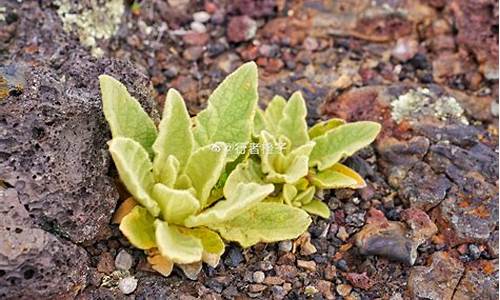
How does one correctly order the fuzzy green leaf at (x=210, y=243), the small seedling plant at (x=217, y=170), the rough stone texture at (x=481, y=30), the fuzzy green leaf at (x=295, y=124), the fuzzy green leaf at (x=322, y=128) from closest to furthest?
the small seedling plant at (x=217, y=170), the fuzzy green leaf at (x=210, y=243), the fuzzy green leaf at (x=295, y=124), the fuzzy green leaf at (x=322, y=128), the rough stone texture at (x=481, y=30)

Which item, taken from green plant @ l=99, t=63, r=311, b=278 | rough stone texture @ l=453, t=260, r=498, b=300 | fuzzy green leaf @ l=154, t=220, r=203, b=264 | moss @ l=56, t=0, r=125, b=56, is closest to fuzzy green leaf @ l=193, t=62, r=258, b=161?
green plant @ l=99, t=63, r=311, b=278

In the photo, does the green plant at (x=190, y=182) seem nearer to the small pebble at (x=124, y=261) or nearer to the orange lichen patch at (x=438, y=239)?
the small pebble at (x=124, y=261)

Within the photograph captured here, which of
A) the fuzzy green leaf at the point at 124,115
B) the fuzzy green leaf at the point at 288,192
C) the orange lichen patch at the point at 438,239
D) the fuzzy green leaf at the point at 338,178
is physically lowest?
the orange lichen patch at the point at 438,239

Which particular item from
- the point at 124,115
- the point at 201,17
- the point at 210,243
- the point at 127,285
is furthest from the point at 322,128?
the point at 127,285

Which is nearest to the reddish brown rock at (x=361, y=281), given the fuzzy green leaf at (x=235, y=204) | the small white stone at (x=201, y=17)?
the fuzzy green leaf at (x=235, y=204)

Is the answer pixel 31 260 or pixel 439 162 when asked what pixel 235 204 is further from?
pixel 439 162

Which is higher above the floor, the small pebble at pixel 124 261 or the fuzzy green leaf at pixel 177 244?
the fuzzy green leaf at pixel 177 244

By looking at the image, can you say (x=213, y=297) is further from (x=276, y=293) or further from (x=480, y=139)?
(x=480, y=139)
